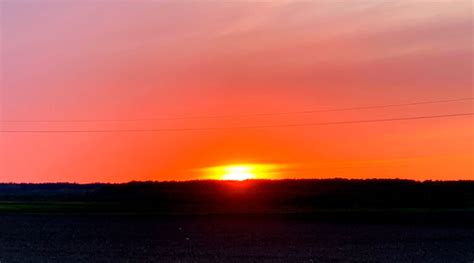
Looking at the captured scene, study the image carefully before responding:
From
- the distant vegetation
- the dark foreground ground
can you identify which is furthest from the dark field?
the distant vegetation

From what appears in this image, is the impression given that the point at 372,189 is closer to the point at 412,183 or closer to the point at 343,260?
the point at 412,183

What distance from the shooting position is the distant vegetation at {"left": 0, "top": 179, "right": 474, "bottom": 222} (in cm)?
7238

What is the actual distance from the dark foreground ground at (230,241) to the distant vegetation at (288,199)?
51.4 feet

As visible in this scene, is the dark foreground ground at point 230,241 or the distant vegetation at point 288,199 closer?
the dark foreground ground at point 230,241

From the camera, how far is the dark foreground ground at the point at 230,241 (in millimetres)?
28125

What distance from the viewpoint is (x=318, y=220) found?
54406 millimetres

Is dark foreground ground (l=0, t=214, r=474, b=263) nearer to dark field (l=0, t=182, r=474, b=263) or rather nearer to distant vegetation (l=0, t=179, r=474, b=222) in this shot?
dark field (l=0, t=182, r=474, b=263)

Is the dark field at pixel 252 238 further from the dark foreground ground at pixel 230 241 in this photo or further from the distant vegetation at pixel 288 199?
the distant vegetation at pixel 288 199

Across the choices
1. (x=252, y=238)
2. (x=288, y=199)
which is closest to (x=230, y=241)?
(x=252, y=238)

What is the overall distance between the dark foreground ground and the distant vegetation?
51.4 ft

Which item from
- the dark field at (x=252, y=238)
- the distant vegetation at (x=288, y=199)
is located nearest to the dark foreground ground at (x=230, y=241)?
the dark field at (x=252, y=238)

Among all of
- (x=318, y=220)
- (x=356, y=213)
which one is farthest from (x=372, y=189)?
(x=318, y=220)

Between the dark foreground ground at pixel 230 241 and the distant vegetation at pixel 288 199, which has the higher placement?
the distant vegetation at pixel 288 199

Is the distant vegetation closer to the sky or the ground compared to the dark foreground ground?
closer to the sky
